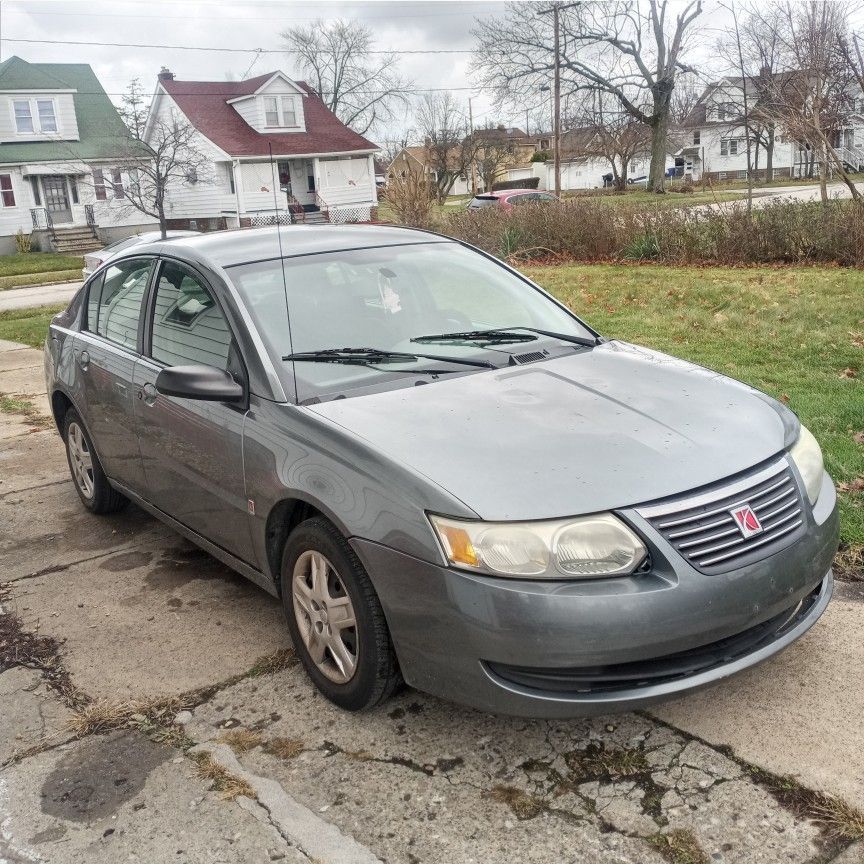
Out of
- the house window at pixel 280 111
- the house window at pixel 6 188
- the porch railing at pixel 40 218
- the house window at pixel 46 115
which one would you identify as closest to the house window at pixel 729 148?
the house window at pixel 280 111

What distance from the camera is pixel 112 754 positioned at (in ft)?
10.2

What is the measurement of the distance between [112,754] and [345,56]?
63430mm

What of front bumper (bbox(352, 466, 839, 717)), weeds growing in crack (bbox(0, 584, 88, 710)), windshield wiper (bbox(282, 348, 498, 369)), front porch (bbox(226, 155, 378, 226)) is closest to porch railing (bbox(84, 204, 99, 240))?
front porch (bbox(226, 155, 378, 226))

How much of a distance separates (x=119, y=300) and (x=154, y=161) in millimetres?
34481

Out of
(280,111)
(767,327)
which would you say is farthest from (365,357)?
(280,111)

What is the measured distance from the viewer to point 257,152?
41.1m

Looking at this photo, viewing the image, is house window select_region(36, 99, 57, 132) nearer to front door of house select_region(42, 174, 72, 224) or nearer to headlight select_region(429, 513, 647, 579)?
front door of house select_region(42, 174, 72, 224)

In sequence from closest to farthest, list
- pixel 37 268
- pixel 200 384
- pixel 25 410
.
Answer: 1. pixel 200 384
2. pixel 25 410
3. pixel 37 268

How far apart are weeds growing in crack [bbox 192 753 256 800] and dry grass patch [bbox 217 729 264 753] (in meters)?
0.09

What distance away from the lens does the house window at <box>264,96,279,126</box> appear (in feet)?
140

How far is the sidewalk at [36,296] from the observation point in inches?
730

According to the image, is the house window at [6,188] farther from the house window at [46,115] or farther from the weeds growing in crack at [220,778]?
the weeds growing in crack at [220,778]

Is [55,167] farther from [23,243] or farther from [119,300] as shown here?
[119,300]

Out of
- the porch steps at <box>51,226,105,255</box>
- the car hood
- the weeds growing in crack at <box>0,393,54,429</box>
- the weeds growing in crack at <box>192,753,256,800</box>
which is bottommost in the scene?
the weeds growing in crack at <box>192,753,256,800</box>
